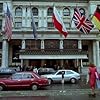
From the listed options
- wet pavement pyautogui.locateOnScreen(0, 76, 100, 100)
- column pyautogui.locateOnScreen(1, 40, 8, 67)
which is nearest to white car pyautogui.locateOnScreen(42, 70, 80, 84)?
wet pavement pyautogui.locateOnScreen(0, 76, 100, 100)

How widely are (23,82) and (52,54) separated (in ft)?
100

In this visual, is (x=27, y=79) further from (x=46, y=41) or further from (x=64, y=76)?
(x=46, y=41)

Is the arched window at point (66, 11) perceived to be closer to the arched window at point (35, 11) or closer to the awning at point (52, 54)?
the arched window at point (35, 11)

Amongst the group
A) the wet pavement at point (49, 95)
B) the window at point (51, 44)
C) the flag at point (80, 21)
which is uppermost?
the flag at point (80, 21)

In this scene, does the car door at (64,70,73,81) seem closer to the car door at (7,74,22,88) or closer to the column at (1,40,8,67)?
the car door at (7,74,22,88)

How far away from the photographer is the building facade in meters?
51.0

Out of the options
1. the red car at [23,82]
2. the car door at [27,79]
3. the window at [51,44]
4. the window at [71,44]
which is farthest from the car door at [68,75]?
the window at [71,44]

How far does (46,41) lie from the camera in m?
54.2

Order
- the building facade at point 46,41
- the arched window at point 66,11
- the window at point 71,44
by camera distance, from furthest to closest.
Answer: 1. the arched window at point 66,11
2. the window at point 71,44
3. the building facade at point 46,41

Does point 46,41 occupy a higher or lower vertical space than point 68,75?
higher

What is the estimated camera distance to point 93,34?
177 feet

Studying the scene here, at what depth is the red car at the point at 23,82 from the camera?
803 inches

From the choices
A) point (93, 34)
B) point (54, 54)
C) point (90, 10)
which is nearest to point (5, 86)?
point (54, 54)

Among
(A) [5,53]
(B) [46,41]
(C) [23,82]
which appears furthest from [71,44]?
(C) [23,82]
